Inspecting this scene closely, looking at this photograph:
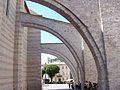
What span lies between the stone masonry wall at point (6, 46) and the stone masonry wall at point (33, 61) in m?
7.42

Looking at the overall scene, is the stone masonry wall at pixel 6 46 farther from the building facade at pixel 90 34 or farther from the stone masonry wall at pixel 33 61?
the stone masonry wall at pixel 33 61

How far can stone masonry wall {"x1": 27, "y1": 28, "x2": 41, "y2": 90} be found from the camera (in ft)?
54.3

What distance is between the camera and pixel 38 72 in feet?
54.7

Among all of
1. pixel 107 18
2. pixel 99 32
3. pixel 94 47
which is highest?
pixel 107 18

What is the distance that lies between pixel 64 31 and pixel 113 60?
22.3ft

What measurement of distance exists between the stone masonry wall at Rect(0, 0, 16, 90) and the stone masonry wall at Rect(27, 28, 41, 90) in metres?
7.42

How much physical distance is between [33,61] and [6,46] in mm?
8686

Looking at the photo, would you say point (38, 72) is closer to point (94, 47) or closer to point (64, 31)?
point (64, 31)

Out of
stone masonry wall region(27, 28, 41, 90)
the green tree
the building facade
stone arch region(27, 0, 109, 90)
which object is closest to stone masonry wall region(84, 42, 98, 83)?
stone masonry wall region(27, 28, 41, 90)

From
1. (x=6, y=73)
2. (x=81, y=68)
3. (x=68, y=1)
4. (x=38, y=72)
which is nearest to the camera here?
(x=6, y=73)

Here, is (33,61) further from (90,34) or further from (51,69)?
(51,69)

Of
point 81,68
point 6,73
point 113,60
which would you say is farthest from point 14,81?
point 81,68

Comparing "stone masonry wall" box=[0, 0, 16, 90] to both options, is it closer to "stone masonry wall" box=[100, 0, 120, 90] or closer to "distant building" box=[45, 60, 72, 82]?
"stone masonry wall" box=[100, 0, 120, 90]

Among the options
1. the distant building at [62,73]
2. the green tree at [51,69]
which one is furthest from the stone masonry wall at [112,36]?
the distant building at [62,73]
